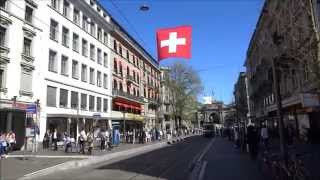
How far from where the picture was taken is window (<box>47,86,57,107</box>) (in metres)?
36.4

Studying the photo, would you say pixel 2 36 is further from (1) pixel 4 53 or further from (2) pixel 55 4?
(2) pixel 55 4

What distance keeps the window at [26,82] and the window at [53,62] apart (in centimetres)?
423

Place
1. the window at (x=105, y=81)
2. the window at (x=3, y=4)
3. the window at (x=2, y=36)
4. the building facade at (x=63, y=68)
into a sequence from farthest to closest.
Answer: the window at (x=105, y=81) → the building facade at (x=63, y=68) → the window at (x=3, y=4) → the window at (x=2, y=36)

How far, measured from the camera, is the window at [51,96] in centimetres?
3641

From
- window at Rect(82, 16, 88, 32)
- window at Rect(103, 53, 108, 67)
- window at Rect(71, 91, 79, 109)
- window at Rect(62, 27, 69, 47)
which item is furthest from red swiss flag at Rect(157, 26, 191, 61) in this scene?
window at Rect(103, 53, 108, 67)

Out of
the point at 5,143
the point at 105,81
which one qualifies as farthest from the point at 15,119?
the point at 105,81

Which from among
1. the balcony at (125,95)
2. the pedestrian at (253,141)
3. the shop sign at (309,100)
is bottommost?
the pedestrian at (253,141)

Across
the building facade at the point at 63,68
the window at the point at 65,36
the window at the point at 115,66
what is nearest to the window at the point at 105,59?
the building facade at the point at 63,68

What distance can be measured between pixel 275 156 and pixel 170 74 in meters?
68.2

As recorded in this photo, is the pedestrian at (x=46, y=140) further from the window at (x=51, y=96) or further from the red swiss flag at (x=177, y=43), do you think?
the red swiss flag at (x=177, y=43)

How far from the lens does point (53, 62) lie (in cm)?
3822

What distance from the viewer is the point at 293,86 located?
34.4 metres

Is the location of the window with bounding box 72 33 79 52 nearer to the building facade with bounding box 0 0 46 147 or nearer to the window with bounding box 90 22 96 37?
the window with bounding box 90 22 96 37

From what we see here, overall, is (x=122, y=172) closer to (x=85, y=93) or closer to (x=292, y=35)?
(x=292, y=35)
